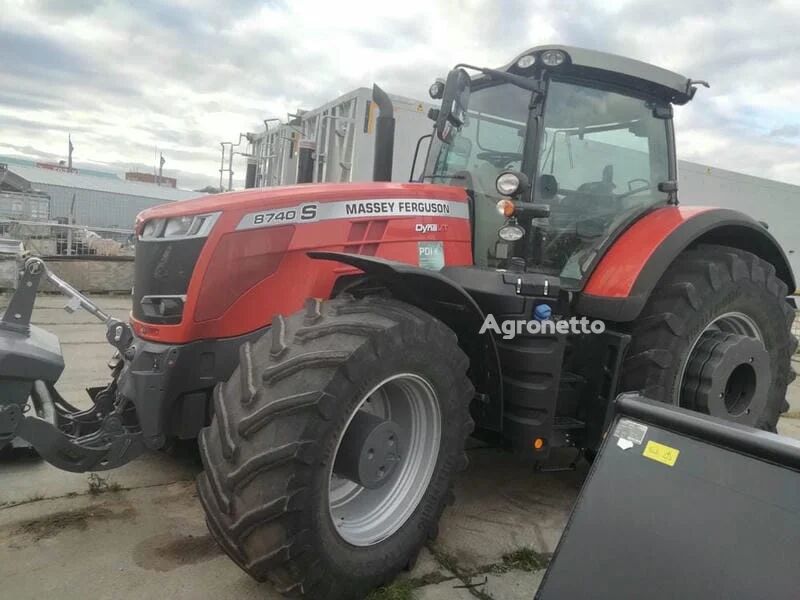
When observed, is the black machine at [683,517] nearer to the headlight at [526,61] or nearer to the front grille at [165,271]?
the front grille at [165,271]

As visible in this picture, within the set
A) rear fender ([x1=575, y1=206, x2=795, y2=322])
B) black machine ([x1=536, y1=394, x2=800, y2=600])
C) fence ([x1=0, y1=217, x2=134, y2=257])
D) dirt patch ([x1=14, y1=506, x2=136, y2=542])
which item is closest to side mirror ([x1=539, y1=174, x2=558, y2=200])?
rear fender ([x1=575, y1=206, x2=795, y2=322])

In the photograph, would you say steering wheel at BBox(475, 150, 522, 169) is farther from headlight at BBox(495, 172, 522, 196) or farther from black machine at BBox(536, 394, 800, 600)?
black machine at BBox(536, 394, 800, 600)

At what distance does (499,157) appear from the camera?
3.49m

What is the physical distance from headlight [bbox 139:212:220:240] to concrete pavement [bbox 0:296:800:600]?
4.41 feet

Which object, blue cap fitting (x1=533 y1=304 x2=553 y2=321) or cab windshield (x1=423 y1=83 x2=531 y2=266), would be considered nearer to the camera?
blue cap fitting (x1=533 y1=304 x2=553 y2=321)

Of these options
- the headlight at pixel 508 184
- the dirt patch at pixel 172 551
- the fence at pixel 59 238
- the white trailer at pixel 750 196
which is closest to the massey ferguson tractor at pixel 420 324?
the headlight at pixel 508 184

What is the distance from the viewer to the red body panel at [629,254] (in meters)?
3.27

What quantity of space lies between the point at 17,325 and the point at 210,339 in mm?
841

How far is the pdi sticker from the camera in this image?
10.5ft

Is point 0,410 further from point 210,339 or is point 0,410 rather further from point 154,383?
point 210,339

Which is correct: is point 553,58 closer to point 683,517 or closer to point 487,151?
point 487,151

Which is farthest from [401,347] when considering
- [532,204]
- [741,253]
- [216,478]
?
[741,253]

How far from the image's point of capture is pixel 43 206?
15.0m

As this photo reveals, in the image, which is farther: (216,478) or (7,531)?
(7,531)
